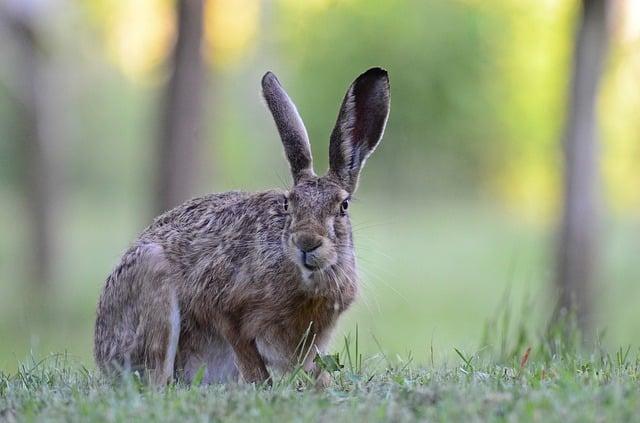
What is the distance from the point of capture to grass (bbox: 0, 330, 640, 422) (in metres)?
4.09

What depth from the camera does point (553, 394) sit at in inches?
169

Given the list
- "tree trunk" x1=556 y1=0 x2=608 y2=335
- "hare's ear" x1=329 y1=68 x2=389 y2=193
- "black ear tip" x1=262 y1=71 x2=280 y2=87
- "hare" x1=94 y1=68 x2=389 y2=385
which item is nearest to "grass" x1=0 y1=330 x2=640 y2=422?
"hare" x1=94 y1=68 x2=389 y2=385

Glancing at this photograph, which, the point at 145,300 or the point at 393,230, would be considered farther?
the point at 393,230

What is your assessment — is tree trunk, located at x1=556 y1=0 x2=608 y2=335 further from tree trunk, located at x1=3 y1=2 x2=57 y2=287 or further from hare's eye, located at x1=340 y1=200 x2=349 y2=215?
tree trunk, located at x1=3 y1=2 x2=57 y2=287

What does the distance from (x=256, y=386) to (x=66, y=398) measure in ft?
2.92

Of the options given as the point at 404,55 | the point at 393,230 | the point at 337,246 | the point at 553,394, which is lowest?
the point at 393,230

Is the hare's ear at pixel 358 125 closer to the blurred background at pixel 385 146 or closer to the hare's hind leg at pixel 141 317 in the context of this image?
the blurred background at pixel 385 146

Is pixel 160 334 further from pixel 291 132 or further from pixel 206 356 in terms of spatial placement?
pixel 291 132

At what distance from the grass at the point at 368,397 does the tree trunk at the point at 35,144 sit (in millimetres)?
13789

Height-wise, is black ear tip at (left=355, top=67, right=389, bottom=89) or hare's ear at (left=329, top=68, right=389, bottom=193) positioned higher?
black ear tip at (left=355, top=67, right=389, bottom=89)

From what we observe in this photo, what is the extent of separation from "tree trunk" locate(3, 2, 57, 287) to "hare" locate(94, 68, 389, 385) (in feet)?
41.7

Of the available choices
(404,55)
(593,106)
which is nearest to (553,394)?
(593,106)

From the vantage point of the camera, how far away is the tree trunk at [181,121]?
1340 centimetres

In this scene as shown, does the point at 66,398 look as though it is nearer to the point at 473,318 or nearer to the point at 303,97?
the point at 473,318
